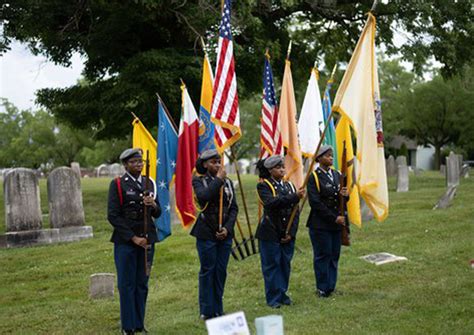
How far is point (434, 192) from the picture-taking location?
2523 centimetres

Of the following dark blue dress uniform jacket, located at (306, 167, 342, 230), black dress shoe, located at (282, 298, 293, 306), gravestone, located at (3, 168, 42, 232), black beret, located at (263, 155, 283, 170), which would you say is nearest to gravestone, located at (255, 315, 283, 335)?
black beret, located at (263, 155, 283, 170)

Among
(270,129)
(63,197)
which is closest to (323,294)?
(270,129)

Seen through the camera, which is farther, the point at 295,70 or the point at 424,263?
the point at 295,70

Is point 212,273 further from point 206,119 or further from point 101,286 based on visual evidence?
point 206,119

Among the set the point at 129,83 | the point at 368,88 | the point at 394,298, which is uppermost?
the point at 129,83

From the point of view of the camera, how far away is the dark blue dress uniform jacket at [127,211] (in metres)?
7.69

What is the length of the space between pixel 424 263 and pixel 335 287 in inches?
98.7

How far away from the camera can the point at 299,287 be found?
33.7ft

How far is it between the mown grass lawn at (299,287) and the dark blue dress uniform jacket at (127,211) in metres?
1.27

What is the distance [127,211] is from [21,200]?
8.43m

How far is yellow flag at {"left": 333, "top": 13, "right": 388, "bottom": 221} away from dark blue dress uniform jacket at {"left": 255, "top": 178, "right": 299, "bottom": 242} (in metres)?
1.01

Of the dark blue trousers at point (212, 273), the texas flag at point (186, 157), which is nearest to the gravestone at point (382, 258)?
the texas flag at point (186, 157)

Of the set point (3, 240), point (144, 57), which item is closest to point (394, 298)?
point (3, 240)

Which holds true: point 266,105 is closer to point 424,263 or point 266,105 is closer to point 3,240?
point 424,263
